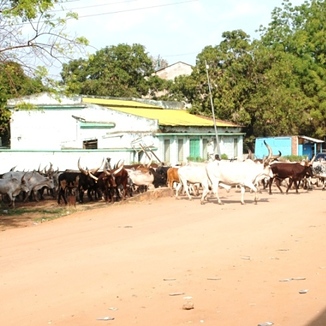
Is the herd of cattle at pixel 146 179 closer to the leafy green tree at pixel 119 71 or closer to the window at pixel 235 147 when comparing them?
the window at pixel 235 147

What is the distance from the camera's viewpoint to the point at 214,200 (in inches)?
981

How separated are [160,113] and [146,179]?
1767 centimetres

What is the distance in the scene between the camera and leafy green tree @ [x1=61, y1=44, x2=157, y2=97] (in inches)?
2349

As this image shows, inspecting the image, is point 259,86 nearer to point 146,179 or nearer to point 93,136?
point 93,136

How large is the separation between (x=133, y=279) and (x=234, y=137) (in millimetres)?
36090

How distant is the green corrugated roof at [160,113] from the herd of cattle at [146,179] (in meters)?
10.7

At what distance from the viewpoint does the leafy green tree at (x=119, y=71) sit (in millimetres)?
59656

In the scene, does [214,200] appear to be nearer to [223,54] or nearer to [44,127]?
[44,127]

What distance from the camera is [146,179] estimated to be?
28734mm

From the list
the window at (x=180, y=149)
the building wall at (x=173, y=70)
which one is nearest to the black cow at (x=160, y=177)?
the window at (x=180, y=149)

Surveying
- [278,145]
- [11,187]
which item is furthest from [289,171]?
[278,145]

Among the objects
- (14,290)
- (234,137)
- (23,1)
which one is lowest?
(14,290)

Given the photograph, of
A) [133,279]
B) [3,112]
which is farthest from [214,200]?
[133,279]

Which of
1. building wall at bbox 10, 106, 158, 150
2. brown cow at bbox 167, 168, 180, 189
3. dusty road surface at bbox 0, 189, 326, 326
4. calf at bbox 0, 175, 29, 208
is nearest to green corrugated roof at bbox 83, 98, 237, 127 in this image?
building wall at bbox 10, 106, 158, 150
